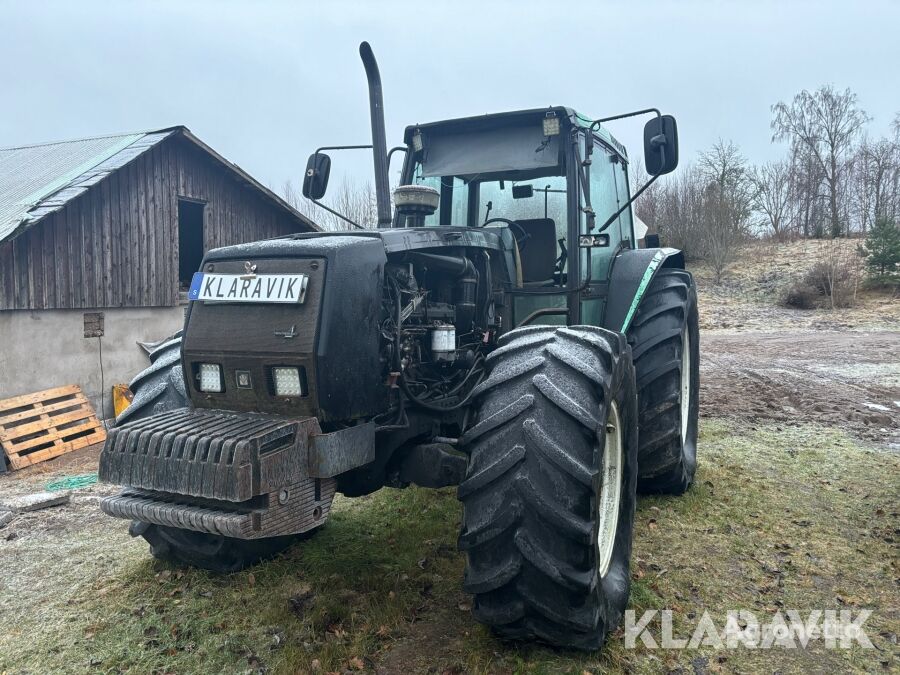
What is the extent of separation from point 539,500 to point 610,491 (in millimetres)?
1006

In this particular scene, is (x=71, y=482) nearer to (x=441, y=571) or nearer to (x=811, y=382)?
(x=441, y=571)

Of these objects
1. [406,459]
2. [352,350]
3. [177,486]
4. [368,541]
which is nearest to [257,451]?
[177,486]

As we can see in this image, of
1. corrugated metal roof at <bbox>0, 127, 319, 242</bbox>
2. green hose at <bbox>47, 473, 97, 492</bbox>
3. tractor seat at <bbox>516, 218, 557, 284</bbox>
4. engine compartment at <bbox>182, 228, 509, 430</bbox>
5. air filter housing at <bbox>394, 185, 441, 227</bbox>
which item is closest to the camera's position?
engine compartment at <bbox>182, 228, 509, 430</bbox>

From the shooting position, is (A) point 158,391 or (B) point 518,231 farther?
(B) point 518,231

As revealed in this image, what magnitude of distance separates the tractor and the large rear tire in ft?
0.04

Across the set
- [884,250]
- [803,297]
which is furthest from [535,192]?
[884,250]

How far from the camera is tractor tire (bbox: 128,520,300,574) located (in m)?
3.49

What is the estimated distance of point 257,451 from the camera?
2635 millimetres

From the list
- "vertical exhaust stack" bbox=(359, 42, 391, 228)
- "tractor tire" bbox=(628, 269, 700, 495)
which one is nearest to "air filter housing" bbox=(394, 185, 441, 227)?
"vertical exhaust stack" bbox=(359, 42, 391, 228)

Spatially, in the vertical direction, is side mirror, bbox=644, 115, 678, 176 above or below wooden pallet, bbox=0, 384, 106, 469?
above

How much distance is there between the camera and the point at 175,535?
350 cm

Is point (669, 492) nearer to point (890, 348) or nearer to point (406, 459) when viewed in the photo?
point (406, 459)

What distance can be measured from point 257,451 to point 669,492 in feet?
10.3

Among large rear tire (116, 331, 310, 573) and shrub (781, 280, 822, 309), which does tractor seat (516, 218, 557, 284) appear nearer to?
large rear tire (116, 331, 310, 573)
